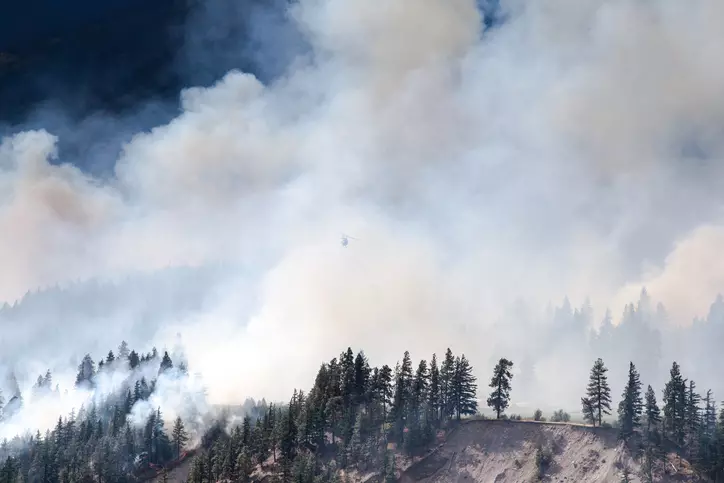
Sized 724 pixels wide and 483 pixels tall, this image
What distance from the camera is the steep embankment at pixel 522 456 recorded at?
167750 millimetres

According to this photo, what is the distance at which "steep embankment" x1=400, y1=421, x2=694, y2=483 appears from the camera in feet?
550

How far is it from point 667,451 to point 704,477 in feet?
33.6

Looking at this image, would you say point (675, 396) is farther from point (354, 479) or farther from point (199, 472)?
point (199, 472)

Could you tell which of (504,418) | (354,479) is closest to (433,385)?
(504,418)

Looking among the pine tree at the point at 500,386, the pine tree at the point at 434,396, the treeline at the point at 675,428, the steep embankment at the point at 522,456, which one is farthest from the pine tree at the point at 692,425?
the pine tree at the point at 434,396

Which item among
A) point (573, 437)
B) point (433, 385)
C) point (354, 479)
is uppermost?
point (433, 385)

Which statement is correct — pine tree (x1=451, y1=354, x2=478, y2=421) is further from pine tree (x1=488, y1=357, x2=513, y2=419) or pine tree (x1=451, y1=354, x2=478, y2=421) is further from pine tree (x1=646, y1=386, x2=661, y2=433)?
pine tree (x1=646, y1=386, x2=661, y2=433)

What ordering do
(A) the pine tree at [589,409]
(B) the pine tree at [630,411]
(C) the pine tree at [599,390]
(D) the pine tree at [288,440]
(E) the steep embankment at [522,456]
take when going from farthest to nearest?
(D) the pine tree at [288,440] < (A) the pine tree at [589,409] < (C) the pine tree at [599,390] < (B) the pine tree at [630,411] < (E) the steep embankment at [522,456]

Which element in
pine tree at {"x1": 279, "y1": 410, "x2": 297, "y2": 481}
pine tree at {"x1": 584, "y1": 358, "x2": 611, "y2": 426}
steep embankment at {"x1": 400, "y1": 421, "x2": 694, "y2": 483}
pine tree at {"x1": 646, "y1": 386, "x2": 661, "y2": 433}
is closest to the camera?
pine tree at {"x1": 646, "y1": 386, "x2": 661, "y2": 433}

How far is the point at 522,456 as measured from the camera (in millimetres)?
179250

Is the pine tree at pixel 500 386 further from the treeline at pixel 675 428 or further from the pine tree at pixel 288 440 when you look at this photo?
the pine tree at pixel 288 440

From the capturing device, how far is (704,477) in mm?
155500

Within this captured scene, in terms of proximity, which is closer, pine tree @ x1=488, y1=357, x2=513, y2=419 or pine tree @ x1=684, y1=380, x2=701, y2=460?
pine tree @ x1=684, y1=380, x2=701, y2=460

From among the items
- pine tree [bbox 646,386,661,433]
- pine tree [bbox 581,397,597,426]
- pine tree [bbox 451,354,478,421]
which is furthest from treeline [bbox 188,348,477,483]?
pine tree [bbox 646,386,661,433]
